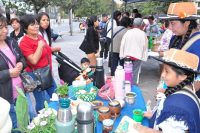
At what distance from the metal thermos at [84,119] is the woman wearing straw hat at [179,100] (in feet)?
1.13

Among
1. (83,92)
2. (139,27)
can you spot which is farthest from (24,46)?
(139,27)

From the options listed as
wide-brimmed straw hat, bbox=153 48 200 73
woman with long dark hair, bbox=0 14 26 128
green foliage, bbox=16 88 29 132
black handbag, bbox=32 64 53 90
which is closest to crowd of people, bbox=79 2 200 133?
wide-brimmed straw hat, bbox=153 48 200 73

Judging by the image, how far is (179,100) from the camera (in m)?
1.55

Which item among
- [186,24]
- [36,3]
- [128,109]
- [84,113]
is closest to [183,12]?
[186,24]

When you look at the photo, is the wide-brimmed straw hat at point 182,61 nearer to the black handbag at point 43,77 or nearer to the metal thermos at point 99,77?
the metal thermos at point 99,77

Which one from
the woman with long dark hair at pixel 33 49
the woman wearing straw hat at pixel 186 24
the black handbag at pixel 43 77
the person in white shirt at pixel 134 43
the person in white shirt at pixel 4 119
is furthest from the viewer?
the person in white shirt at pixel 134 43

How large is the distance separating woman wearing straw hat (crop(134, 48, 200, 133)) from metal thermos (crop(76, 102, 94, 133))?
0.34 meters

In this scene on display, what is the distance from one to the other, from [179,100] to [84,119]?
0.63 meters

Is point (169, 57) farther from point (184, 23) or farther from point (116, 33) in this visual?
point (116, 33)

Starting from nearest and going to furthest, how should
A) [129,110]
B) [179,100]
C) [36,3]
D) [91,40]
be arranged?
[179,100] < [129,110] < [91,40] < [36,3]

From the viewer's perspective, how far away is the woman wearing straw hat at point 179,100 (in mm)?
1518

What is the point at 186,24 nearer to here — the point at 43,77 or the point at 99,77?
the point at 99,77

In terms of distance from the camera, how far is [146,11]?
2506 cm

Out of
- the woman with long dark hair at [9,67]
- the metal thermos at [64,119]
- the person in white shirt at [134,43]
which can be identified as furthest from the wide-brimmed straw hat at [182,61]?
the person in white shirt at [134,43]
